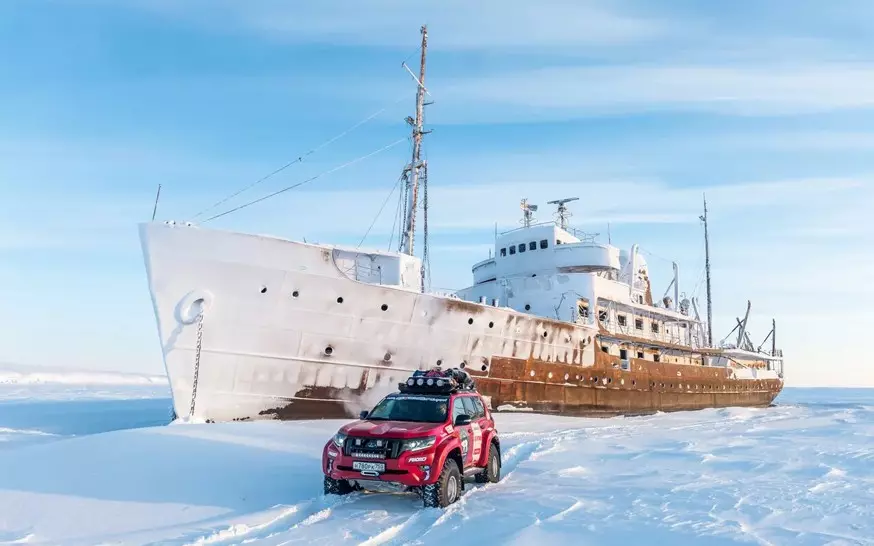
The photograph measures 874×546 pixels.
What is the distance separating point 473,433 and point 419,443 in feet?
5.22

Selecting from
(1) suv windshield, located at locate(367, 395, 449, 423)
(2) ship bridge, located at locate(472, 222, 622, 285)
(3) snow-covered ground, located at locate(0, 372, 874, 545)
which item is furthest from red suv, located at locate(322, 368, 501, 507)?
(2) ship bridge, located at locate(472, 222, 622, 285)

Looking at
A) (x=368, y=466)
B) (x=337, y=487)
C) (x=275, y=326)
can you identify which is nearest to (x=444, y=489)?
A: (x=368, y=466)

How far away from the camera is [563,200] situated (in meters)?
34.4

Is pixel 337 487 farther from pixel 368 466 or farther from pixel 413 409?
pixel 413 409

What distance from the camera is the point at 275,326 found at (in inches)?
665

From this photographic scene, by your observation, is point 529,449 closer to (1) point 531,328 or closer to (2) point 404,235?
(1) point 531,328

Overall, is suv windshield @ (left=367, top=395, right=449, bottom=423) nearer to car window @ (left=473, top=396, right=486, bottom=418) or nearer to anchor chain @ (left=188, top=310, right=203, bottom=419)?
car window @ (left=473, top=396, right=486, bottom=418)

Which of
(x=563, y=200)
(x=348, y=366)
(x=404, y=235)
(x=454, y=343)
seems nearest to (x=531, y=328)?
(x=454, y=343)

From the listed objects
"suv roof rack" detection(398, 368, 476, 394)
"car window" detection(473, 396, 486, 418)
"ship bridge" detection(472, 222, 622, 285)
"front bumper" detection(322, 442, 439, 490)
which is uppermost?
"ship bridge" detection(472, 222, 622, 285)

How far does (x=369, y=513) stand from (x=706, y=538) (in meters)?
3.95

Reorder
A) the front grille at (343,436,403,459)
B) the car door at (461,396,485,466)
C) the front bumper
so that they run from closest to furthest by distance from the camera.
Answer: the front bumper, the front grille at (343,436,403,459), the car door at (461,396,485,466)

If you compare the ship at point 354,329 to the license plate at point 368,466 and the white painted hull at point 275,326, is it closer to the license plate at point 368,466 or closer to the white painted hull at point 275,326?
the white painted hull at point 275,326

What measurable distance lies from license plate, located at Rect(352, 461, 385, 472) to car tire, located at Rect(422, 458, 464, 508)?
644mm

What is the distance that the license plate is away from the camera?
7.82 metres
